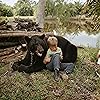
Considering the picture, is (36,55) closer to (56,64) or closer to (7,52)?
(56,64)

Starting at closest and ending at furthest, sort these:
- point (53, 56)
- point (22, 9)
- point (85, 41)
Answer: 1. point (53, 56)
2. point (85, 41)
3. point (22, 9)

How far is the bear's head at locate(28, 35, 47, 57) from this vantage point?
7.43 m

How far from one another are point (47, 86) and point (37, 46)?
119 centimetres

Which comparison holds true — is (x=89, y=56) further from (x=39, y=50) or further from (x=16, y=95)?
(x=16, y=95)

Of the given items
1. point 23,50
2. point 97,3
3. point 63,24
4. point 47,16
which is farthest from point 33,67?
point 47,16

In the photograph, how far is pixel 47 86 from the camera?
21.9 ft

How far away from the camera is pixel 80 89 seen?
6680 millimetres

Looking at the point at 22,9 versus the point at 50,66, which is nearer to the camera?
the point at 50,66

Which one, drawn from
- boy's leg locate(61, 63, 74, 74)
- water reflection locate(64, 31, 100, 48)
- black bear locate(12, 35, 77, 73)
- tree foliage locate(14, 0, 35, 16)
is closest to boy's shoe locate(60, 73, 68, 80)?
boy's leg locate(61, 63, 74, 74)

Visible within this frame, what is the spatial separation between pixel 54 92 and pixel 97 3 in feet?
11.6

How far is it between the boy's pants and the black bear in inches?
9.3

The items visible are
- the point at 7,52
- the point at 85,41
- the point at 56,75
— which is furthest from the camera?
the point at 85,41

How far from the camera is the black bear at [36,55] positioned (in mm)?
7430

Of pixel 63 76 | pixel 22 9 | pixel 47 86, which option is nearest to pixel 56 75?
pixel 63 76
